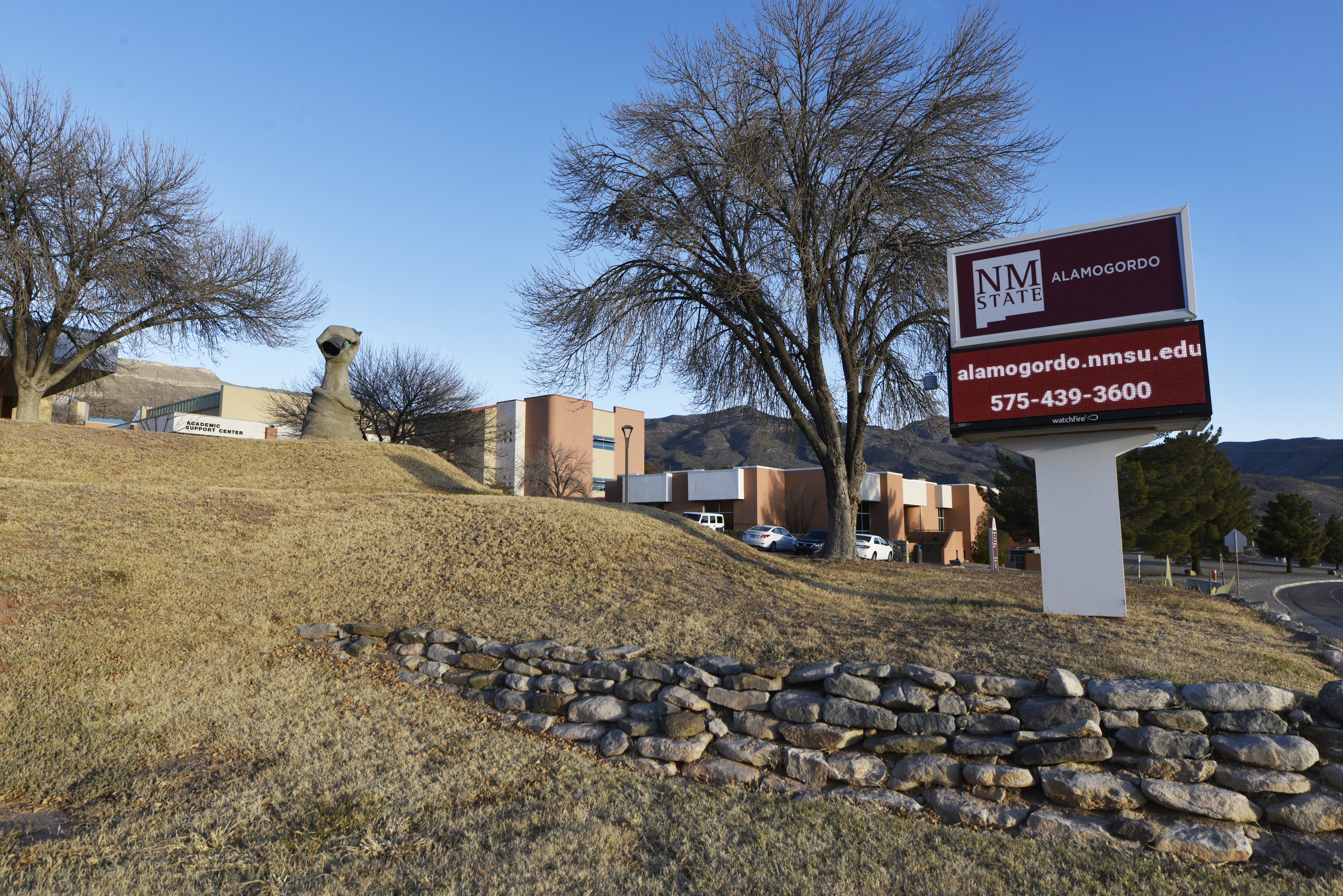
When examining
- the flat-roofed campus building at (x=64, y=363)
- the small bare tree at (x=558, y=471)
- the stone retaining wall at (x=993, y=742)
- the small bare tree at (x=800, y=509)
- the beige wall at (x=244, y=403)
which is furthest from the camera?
the beige wall at (x=244, y=403)

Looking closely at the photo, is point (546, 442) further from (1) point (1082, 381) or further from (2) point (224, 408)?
(1) point (1082, 381)

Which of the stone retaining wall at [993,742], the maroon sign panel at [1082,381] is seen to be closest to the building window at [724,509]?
the maroon sign panel at [1082,381]

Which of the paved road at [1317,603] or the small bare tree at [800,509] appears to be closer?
the paved road at [1317,603]

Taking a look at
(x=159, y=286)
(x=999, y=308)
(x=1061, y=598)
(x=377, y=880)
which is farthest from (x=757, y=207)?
(x=159, y=286)

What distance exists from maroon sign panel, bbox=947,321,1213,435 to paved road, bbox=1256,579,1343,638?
12.2m

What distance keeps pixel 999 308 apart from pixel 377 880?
9.12 m

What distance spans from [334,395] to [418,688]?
1594 cm

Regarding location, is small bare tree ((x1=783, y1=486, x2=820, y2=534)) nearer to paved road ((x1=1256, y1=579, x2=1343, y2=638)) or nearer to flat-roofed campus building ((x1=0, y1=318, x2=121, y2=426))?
paved road ((x1=1256, y1=579, x2=1343, y2=638))

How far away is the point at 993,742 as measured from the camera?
5.54 meters

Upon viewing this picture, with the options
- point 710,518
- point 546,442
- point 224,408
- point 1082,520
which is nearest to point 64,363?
point 1082,520

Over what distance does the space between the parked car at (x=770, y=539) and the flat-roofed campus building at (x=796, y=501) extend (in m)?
7.99

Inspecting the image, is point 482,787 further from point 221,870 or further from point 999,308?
point 999,308

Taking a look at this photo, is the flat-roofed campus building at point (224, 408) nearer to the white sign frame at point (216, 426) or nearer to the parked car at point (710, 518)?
the white sign frame at point (216, 426)

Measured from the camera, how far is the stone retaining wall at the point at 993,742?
4773 mm
